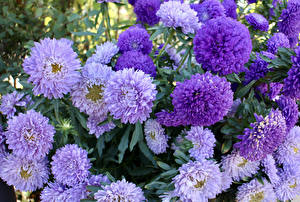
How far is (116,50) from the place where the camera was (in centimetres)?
87

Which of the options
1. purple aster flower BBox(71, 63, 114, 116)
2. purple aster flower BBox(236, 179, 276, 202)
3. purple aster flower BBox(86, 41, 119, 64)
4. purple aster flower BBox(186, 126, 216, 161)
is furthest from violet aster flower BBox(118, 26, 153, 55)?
purple aster flower BBox(236, 179, 276, 202)

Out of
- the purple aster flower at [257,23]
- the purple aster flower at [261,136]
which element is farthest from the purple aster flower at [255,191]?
the purple aster flower at [257,23]

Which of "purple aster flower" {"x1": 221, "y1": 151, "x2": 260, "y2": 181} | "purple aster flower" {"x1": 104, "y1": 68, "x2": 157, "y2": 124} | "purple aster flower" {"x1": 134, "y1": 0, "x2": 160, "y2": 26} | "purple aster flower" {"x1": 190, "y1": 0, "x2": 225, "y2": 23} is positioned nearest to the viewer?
"purple aster flower" {"x1": 104, "y1": 68, "x2": 157, "y2": 124}

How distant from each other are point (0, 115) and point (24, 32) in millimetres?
737

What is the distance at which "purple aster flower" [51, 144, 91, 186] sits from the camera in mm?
785

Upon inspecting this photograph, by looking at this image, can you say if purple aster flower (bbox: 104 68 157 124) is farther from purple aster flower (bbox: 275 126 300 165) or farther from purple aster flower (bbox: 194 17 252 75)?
purple aster flower (bbox: 275 126 300 165)

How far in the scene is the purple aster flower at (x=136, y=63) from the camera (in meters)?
0.79

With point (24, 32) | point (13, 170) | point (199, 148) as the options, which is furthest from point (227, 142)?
point (24, 32)

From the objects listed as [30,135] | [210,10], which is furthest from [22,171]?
[210,10]

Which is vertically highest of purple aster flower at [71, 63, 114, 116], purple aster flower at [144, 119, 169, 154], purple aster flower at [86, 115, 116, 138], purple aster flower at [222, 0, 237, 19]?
purple aster flower at [222, 0, 237, 19]

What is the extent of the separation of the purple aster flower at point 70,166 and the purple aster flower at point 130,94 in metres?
0.17

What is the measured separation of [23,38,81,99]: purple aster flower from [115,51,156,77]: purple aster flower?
0.12 meters

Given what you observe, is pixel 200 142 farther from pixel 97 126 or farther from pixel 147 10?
pixel 147 10

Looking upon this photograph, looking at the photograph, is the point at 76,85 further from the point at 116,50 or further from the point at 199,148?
the point at 199,148
